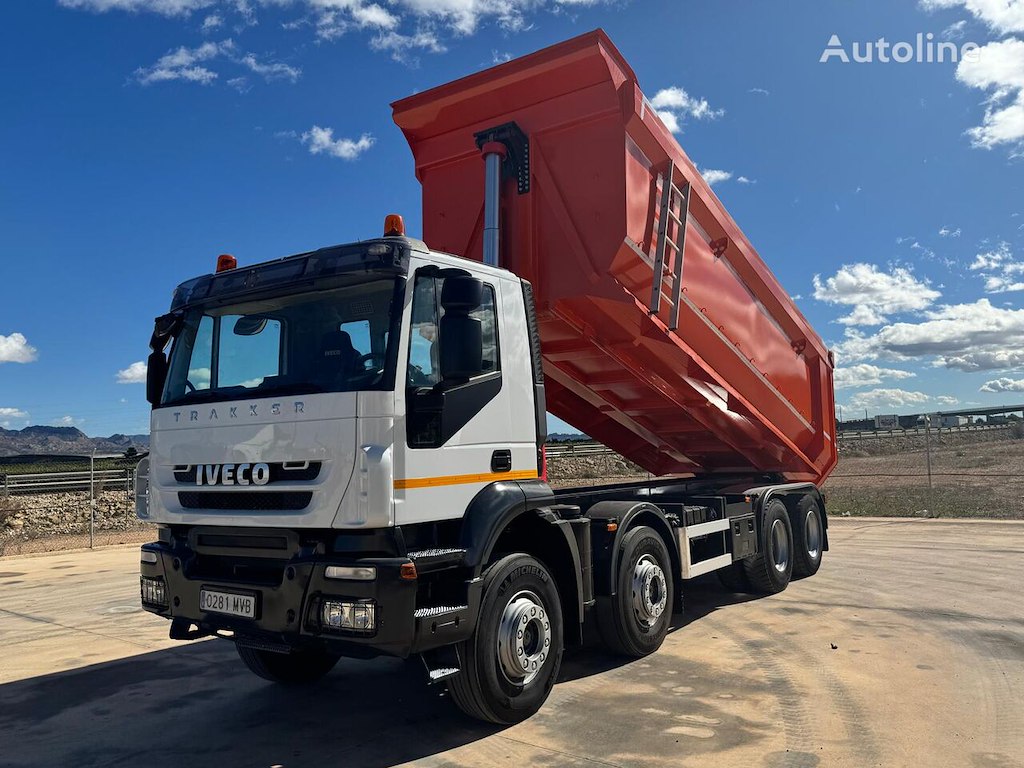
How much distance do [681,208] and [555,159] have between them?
1.35 m

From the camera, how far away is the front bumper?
3998mm

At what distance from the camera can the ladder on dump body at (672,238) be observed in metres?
6.54

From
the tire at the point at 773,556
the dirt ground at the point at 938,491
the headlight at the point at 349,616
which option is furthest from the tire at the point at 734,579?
the dirt ground at the point at 938,491

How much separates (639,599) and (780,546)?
3.79 metres

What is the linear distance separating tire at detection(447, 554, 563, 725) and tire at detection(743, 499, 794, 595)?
4.27m

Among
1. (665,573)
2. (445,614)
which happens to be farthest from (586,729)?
(665,573)

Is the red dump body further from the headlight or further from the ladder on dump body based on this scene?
the headlight

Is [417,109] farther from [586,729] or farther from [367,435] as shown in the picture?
[586,729]

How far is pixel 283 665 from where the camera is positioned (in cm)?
580

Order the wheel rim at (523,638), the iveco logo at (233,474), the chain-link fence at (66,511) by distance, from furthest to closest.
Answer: the chain-link fence at (66,511)
the wheel rim at (523,638)
the iveco logo at (233,474)

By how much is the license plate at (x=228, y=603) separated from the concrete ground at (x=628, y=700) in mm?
816

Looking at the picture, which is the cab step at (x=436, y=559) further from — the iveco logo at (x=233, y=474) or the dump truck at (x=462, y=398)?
the iveco logo at (x=233, y=474)

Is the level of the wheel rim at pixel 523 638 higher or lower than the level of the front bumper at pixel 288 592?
lower

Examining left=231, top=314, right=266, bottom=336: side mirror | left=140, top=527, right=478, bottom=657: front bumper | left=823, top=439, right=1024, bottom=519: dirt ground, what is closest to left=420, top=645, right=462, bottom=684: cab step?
left=140, top=527, right=478, bottom=657: front bumper
